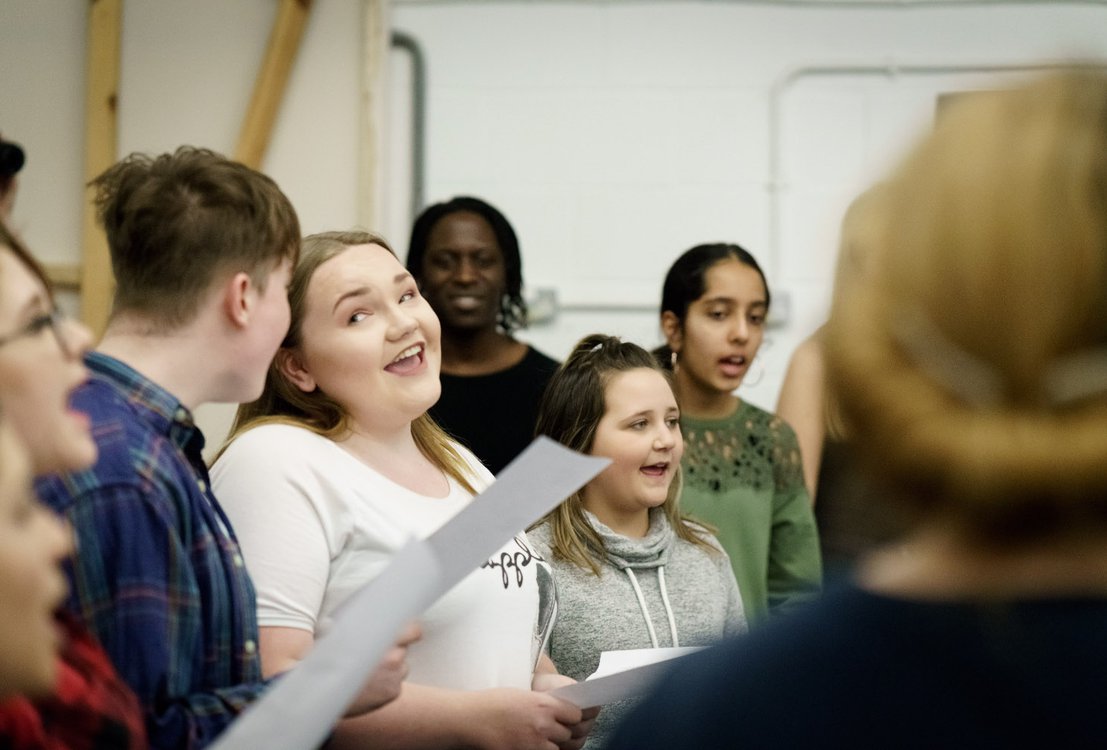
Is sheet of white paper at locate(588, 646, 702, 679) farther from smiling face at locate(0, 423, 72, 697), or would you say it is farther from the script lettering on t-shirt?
smiling face at locate(0, 423, 72, 697)

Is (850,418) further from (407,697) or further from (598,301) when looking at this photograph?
(598,301)

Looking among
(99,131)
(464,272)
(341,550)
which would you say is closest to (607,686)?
(341,550)

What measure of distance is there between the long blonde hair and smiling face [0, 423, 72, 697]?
861 mm

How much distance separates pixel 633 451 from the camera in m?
2.26

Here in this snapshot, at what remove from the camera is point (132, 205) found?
1.38 meters

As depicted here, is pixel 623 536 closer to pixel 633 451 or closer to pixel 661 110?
pixel 633 451

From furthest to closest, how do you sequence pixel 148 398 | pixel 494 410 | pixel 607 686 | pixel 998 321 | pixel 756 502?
pixel 494 410 → pixel 756 502 → pixel 607 686 → pixel 148 398 → pixel 998 321

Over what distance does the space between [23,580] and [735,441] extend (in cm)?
207

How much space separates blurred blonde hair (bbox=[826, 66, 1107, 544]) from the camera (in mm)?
711

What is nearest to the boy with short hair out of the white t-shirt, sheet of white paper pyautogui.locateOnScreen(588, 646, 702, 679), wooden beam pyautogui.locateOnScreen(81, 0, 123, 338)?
the white t-shirt

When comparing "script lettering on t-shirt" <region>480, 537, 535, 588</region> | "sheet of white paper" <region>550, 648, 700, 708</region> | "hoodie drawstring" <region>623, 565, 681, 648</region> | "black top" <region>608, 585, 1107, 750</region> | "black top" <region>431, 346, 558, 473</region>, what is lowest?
"hoodie drawstring" <region>623, 565, 681, 648</region>

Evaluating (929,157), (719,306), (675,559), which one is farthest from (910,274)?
(719,306)

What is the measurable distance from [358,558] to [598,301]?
8.93 feet

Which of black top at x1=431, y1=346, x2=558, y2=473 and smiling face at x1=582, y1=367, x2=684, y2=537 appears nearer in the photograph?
smiling face at x1=582, y1=367, x2=684, y2=537
